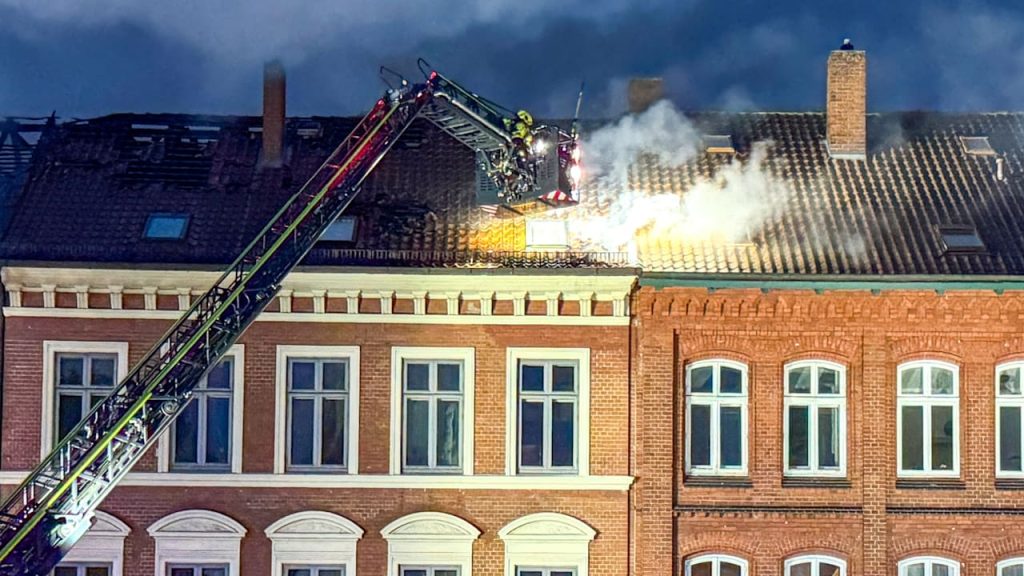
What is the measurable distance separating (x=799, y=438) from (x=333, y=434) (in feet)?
24.1

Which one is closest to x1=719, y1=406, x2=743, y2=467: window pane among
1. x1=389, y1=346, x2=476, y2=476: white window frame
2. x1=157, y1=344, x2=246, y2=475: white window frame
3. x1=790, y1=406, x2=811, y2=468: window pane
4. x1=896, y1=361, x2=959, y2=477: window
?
x1=790, y1=406, x2=811, y2=468: window pane

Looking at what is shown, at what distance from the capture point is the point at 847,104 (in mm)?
23781

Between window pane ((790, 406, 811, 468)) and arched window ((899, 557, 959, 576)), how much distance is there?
2.16m

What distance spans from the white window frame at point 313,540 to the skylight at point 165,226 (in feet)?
16.1

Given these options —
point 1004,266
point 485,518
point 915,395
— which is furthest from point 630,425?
point 1004,266

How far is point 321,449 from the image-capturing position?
2048cm

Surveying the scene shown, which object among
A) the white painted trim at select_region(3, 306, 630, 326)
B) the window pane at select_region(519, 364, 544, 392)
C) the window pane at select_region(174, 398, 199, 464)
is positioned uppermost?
the white painted trim at select_region(3, 306, 630, 326)

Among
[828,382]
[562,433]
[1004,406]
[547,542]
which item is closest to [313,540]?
[547,542]

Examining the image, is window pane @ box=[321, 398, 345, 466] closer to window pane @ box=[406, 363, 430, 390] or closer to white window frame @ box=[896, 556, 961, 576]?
window pane @ box=[406, 363, 430, 390]

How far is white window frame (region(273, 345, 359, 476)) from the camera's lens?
20.3 m

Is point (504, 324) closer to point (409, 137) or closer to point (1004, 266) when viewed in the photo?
point (409, 137)

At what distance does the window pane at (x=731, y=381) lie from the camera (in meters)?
20.7

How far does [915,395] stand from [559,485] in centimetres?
582

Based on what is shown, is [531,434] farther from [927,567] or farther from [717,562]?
[927,567]
